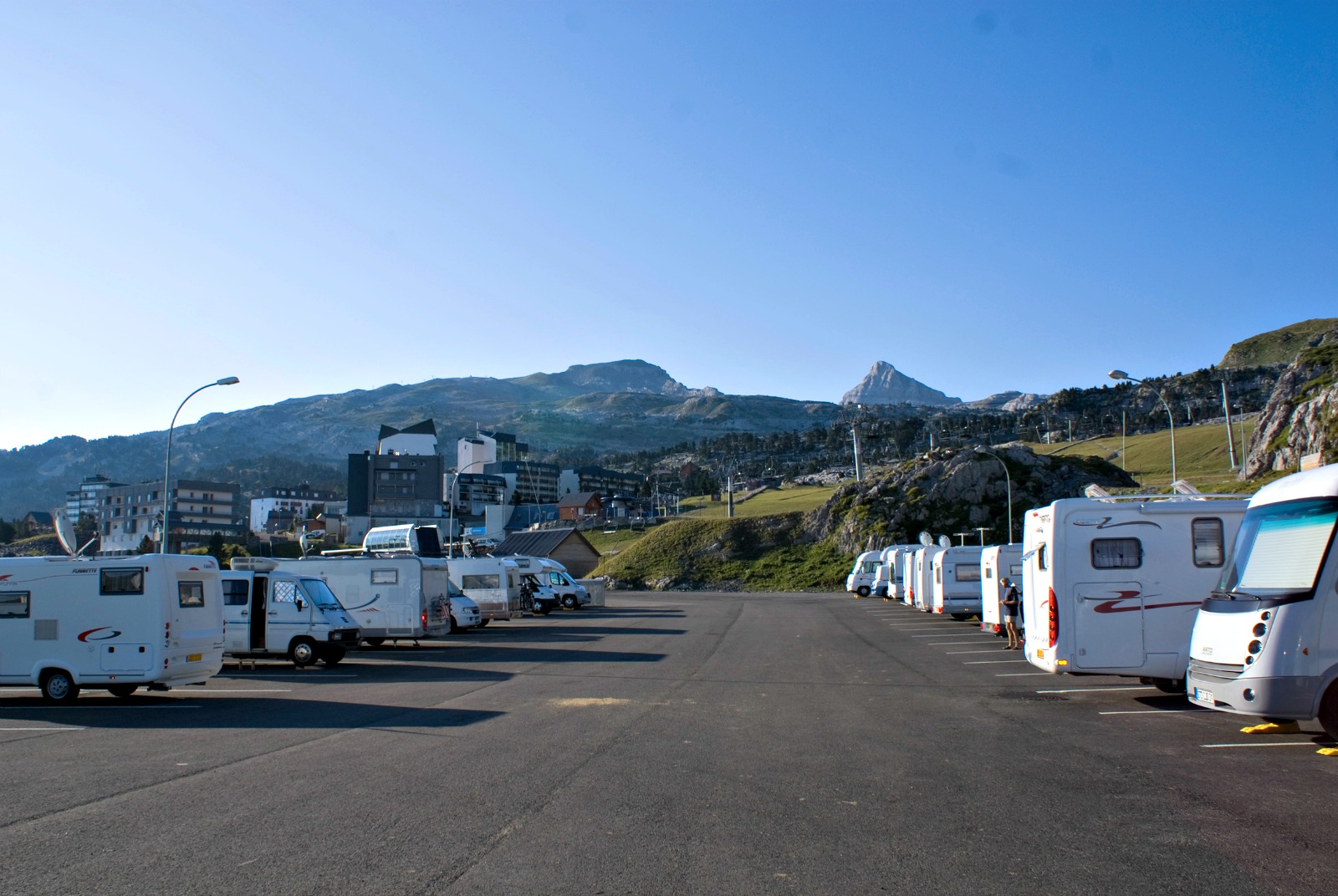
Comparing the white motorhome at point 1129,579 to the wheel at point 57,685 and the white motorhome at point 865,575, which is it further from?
the white motorhome at point 865,575

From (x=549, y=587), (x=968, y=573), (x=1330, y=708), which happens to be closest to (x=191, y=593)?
(x=1330, y=708)

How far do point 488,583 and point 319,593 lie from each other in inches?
589

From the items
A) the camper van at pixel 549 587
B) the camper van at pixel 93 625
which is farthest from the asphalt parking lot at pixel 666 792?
the camper van at pixel 549 587

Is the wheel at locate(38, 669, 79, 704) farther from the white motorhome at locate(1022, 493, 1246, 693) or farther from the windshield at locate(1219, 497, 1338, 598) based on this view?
the windshield at locate(1219, 497, 1338, 598)

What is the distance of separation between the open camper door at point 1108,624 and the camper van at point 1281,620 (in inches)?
124

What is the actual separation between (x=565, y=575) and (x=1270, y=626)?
136 feet

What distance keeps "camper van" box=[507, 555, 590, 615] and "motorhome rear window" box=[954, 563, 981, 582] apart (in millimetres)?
19622

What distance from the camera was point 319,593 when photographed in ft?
74.6

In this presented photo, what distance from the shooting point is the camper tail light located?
1395cm

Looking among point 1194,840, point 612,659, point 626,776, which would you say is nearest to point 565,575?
point 612,659

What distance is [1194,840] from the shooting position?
21.8 ft

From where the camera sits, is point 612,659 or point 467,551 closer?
point 612,659

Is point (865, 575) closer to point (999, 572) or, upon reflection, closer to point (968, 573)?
point (968, 573)

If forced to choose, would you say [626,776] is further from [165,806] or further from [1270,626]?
[1270,626]
